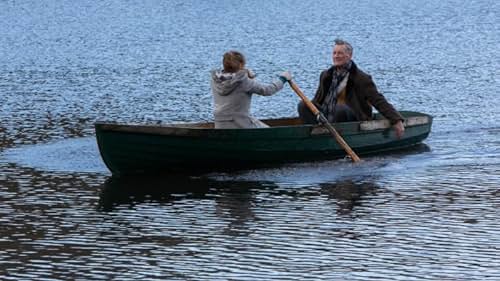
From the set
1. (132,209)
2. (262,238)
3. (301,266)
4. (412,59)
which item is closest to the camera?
(301,266)

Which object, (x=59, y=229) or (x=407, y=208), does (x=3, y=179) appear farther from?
(x=407, y=208)

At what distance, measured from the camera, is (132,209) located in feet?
48.2

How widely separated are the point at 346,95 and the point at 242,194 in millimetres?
3200

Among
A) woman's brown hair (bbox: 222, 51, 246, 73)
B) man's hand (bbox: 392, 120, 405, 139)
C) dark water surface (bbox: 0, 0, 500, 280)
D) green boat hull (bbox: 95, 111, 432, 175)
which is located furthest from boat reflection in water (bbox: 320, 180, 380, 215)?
man's hand (bbox: 392, 120, 405, 139)

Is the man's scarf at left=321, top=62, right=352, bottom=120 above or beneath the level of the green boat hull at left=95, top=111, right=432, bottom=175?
above

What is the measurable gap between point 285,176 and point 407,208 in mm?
2554

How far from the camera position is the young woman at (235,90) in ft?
55.3

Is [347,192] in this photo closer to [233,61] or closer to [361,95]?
[233,61]

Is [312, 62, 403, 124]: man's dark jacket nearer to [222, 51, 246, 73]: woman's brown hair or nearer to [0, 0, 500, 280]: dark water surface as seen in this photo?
[0, 0, 500, 280]: dark water surface

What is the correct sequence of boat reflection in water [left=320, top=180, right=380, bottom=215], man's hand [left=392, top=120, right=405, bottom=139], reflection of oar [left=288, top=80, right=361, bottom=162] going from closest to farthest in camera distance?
boat reflection in water [left=320, top=180, right=380, bottom=215]
reflection of oar [left=288, top=80, right=361, bottom=162]
man's hand [left=392, top=120, right=405, bottom=139]

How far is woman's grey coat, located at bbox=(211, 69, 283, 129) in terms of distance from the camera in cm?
1688

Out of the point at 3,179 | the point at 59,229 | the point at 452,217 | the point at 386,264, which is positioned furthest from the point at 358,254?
the point at 3,179

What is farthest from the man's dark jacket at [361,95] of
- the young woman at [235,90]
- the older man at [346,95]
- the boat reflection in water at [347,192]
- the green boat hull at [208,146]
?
the boat reflection in water at [347,192]

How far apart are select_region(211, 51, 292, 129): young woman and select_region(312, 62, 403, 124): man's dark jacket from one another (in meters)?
0.97
